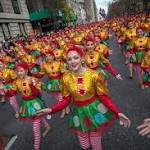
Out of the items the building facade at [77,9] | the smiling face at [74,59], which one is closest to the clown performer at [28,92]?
the smiling face at [74,59]

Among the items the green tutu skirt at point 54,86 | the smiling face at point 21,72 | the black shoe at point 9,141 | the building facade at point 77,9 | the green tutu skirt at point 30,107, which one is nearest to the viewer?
the smiling face at point 21,72

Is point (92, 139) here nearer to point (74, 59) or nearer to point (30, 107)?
point (74, 59)

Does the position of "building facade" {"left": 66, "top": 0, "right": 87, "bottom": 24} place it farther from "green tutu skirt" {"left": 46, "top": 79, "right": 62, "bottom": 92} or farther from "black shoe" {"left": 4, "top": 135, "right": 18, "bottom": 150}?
"black shoe" {"left": 4, "top": 135, "right": 18, "bottom": 150}

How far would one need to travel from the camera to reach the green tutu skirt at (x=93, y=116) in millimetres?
5395

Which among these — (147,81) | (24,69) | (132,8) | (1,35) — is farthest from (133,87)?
(132,8)

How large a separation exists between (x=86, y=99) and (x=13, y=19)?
44447mm

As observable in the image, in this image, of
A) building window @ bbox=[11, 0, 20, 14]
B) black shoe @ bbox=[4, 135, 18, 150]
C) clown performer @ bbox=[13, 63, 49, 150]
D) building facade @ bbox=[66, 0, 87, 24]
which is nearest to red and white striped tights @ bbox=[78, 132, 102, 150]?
clown performer @ bbox=[13, 63, 49, 150]

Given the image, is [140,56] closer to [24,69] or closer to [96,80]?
[24,69]

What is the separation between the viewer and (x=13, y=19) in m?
48.6

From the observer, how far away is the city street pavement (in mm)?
7258

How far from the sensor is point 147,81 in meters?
9.48

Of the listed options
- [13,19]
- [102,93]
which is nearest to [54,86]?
[102,93]

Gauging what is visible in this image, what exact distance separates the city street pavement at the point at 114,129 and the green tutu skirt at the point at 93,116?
5.55 ft

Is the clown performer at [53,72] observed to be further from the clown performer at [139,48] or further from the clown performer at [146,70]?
the clown performer at [139,48]
